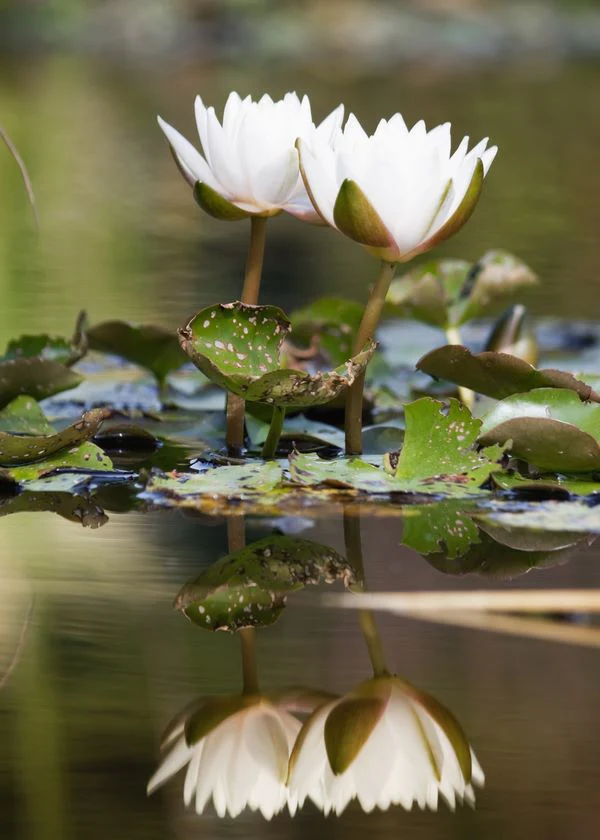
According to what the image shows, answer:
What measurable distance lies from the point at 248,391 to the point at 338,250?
76.3 inches

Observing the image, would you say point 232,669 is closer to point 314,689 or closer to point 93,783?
point 314,689

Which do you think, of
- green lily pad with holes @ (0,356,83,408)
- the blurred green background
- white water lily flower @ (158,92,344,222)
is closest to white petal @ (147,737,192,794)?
white water lily flower @ (158,92,344,222)

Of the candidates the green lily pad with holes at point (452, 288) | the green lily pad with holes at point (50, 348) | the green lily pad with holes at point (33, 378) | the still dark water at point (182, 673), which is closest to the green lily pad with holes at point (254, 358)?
the still dark water at point (182, 673)

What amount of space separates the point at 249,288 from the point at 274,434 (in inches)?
5.8

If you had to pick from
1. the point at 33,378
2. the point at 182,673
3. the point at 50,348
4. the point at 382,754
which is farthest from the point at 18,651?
the point at 50,348

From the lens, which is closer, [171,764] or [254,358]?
[171,764]

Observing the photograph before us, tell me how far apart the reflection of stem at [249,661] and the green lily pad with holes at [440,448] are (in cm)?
32

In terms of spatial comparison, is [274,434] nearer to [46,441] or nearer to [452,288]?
[46,441]

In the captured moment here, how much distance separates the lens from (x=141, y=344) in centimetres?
151

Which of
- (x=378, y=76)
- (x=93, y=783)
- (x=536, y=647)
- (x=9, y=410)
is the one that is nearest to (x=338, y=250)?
(x=9, y=410)

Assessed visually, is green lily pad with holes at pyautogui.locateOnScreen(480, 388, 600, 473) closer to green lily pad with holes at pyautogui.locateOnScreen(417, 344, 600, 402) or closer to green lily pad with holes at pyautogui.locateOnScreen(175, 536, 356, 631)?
green lily pad with holes at pyautogui.locateOnScreen(417, 344, 600, 402)

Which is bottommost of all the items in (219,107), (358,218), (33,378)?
(219,107)

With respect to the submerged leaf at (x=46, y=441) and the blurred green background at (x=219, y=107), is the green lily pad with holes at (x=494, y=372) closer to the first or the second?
the submerged leaf at (x=46, y=441)

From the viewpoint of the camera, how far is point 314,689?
2.60ft
